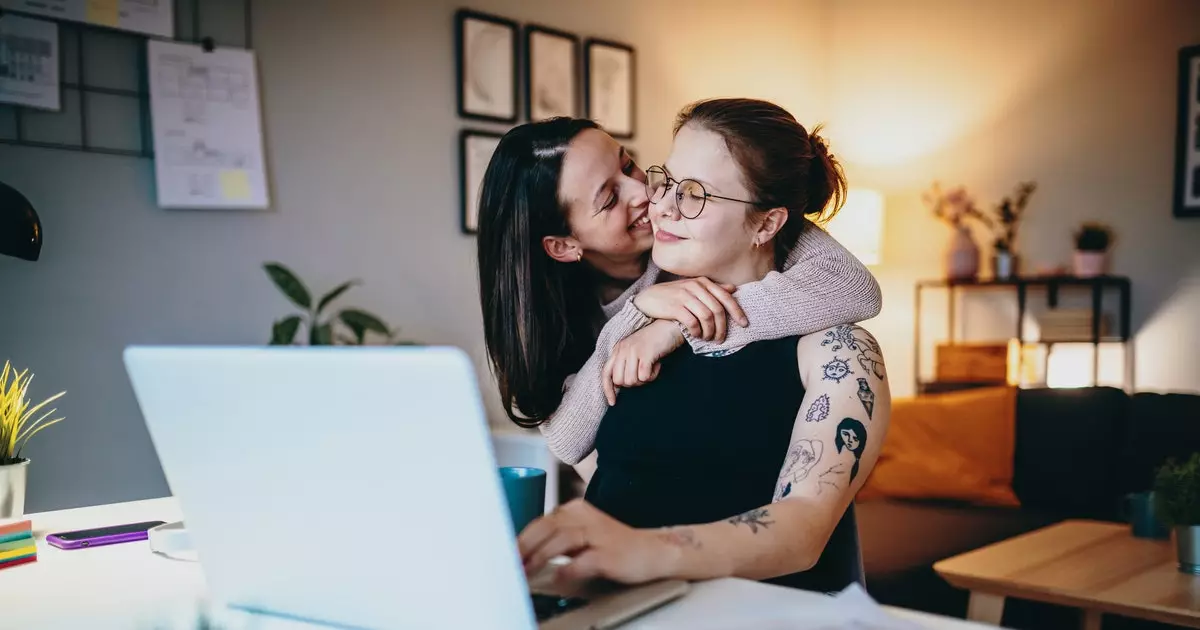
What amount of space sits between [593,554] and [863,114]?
4.69 meters

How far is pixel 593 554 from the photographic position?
0.80m

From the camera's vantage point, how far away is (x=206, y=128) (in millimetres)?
2795

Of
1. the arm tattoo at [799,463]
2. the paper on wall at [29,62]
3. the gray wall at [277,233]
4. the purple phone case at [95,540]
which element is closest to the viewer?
the arm tattoo at [799,463]

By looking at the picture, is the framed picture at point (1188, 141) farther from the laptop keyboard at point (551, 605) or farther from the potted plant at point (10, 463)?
the potted plant at point (10, 463)

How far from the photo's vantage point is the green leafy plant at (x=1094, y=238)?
4.25 metres

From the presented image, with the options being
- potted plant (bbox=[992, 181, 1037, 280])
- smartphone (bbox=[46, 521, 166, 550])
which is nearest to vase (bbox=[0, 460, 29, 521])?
smartphone (bbox=[46, 521, 166, 550])

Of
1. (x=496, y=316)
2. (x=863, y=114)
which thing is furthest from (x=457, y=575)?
(x=863, y=114)

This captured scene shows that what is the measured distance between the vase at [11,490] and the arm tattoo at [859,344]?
103 centimetres

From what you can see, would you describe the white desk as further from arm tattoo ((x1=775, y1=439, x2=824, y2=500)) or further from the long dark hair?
the long dark hair

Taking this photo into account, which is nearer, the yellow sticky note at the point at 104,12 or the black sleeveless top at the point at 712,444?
the black sleeveless top at the point at 712,444

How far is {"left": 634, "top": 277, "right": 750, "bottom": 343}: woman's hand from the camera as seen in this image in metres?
1.22

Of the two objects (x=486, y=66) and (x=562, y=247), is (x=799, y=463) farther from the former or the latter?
(x=486, y=66)

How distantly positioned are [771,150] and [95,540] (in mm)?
948

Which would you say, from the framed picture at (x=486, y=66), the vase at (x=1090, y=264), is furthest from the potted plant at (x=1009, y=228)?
the framed picture at (x=486, y=66)
